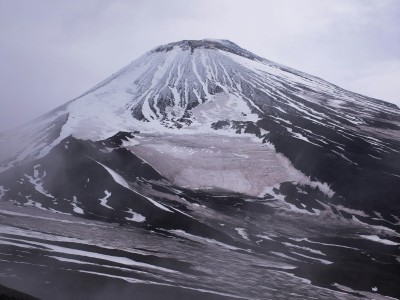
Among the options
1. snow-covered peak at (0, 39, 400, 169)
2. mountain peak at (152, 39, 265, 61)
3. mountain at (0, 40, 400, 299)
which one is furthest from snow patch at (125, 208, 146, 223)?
mountain peak at (152, 39, 265, 61)

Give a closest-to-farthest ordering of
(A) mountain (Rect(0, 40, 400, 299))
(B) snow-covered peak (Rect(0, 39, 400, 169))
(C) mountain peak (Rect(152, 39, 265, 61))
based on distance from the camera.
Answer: (A) mountain (Rect(0, 40, 400, 299))
(B) snow-covered peak (Rect(0, 39, 400, 169))
(C) mountain peak (Rect(152, 39, 265, 61))

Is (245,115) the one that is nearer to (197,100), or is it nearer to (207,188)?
(197,100)

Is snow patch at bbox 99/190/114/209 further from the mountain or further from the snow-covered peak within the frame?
the snow-covered peak

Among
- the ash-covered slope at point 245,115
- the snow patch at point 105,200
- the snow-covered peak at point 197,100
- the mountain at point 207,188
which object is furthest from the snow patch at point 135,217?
the snow-covered peak at point 197,100

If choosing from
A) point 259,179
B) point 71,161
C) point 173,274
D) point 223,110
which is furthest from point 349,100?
point 173,274

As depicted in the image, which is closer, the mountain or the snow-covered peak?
the mountain

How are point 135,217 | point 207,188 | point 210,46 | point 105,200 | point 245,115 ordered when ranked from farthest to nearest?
point 210,46 < point 245,115 < point 207,188 < point 105,200 < point 135,217

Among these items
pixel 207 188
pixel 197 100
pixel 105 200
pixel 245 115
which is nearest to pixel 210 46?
pixel 197 100

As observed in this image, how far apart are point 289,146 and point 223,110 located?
13451 millimetres

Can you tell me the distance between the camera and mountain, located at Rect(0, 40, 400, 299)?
1039 inches

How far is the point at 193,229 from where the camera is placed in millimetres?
36688

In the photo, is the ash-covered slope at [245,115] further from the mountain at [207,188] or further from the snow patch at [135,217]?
the snow patch at [135,217]

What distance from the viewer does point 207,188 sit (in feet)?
156

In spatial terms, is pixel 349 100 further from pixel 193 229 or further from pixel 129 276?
pixel 129 276
